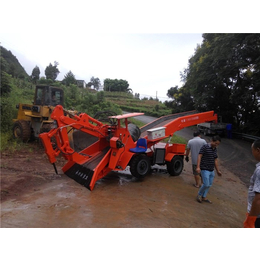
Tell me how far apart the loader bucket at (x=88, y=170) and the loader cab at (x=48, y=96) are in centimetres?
427

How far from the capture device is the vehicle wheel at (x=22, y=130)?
8.87 metres

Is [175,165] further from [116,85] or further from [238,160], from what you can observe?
[116,85]

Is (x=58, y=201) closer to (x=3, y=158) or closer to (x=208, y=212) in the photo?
(x=208, y=212)

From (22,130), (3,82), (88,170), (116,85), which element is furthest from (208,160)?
(116,85)

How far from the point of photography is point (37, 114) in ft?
29.1

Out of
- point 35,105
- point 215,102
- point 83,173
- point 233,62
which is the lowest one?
point 83,173

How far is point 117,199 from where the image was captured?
14.6ft

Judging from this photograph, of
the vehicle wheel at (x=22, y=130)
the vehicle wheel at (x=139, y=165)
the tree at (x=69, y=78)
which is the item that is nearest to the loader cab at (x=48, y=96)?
the vehicle wheel at (x=22, y=130)

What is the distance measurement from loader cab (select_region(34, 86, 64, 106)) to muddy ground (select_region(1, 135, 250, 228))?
3.14 metres

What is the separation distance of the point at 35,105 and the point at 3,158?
9.25ft

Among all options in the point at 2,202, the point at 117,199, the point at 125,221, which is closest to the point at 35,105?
the point at 2,202

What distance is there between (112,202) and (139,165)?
145cm

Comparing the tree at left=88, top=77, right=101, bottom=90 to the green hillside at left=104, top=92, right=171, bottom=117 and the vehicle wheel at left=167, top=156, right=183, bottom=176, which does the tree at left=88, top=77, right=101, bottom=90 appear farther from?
the vehicle wheel at left=167, top=156, right=183, bottom=176

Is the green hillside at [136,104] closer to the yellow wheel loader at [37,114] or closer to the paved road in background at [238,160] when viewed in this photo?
the paved road in background at [238,160]
